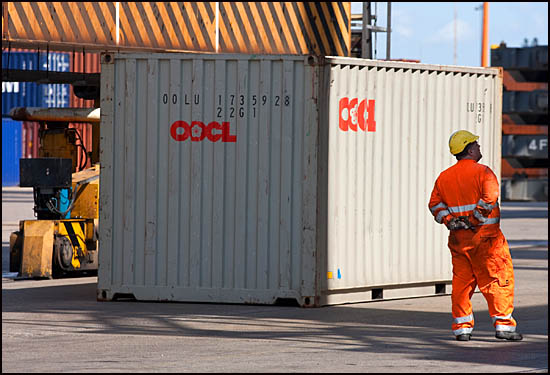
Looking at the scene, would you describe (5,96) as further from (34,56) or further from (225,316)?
(225,316)

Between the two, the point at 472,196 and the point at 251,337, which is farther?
the point at 251,337

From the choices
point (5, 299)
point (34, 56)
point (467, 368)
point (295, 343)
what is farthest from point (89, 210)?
point (34, 56)

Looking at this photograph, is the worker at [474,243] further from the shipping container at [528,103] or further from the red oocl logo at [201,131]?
the shipping container at [528,103]

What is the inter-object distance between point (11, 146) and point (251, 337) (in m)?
45.3

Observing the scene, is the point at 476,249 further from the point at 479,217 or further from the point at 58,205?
the point at 58,205

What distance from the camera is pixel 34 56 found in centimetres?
5125

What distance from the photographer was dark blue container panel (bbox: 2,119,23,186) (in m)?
Answer: 53.8

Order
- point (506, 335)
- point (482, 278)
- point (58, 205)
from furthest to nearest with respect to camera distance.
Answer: point (58, 205) → point (482, 278) → point (506, 335)

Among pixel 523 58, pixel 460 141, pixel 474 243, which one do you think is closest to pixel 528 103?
pixel 523 58

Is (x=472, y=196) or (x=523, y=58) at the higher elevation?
(x=523, y=58)

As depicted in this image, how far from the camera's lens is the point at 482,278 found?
33.7ft

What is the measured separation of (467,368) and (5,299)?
670 centimetres

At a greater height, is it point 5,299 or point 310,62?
point 310,62

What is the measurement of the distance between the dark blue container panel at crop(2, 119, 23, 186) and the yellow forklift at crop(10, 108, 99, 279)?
1450 inches
